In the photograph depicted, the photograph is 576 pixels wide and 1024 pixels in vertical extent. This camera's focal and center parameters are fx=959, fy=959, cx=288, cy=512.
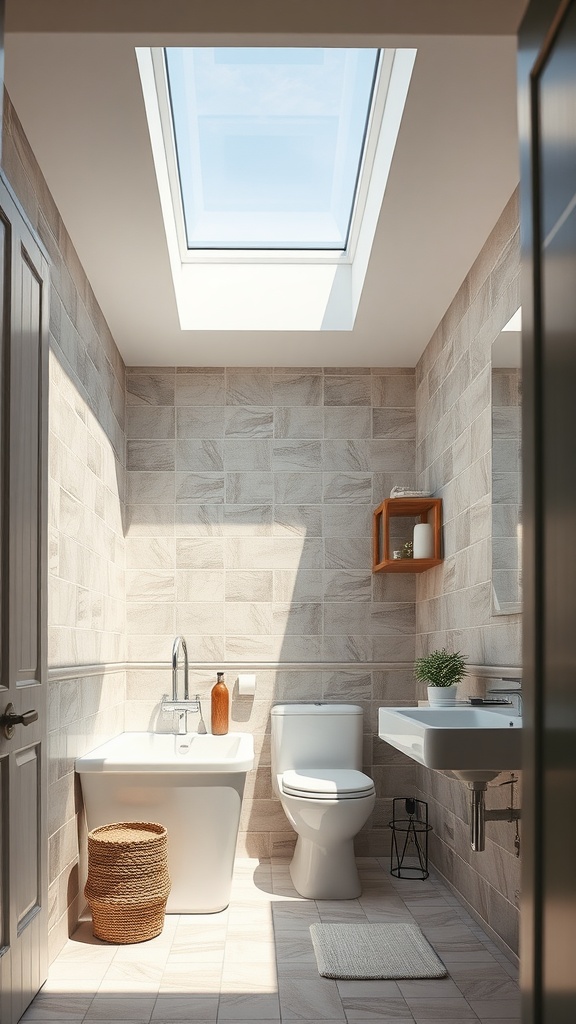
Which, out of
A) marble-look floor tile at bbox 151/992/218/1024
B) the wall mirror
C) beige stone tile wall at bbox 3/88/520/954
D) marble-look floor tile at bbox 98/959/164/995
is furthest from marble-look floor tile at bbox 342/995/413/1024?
beige stone tile wall at bbox 3/88/520/954

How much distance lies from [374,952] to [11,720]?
1.67 metres

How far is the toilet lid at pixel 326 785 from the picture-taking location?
4.06 meters

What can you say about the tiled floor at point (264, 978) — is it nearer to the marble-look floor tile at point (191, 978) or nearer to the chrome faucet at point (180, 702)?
the marble-look floor tile at point (191, 978)

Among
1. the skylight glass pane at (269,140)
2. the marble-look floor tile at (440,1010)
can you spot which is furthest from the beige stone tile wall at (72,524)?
the marble-look floor tile at (440,1010)

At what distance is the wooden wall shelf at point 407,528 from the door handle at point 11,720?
234cm

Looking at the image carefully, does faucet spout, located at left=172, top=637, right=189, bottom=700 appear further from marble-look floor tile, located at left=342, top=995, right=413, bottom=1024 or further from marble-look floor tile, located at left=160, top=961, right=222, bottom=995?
marble-look floor tile, located at left=342, top=995, right=413, bottom=1024

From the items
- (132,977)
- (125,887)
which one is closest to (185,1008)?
(132,977)

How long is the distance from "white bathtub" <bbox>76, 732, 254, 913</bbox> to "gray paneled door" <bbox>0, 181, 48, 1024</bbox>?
84 cm

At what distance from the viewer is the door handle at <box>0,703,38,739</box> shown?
253cm

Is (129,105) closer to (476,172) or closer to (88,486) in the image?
(476,172)

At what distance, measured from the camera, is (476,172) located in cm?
313

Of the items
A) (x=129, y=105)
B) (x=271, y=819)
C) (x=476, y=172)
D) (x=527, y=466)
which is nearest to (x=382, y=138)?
(x=476, y=172)

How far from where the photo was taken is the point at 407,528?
5.06 m

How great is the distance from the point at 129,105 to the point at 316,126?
3.43 ft
